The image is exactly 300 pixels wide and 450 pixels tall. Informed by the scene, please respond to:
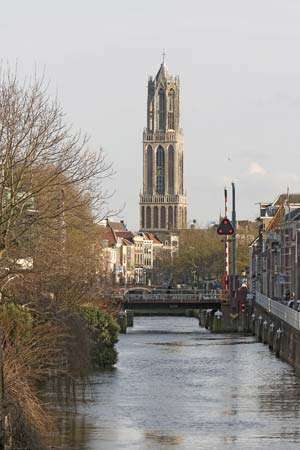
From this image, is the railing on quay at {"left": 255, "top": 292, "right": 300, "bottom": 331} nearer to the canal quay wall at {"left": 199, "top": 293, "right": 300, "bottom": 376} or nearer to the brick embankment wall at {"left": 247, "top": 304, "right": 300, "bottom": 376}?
the canal quay wall at {"left": 199, "top": 293, "right": 300, "bottom": 376}

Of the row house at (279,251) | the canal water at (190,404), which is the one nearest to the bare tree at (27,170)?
the canal water at (190,404)

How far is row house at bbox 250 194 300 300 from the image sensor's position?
121000 millimetres

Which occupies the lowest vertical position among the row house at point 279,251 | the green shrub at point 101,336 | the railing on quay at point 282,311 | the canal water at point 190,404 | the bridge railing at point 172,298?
the canal water at point 190,404

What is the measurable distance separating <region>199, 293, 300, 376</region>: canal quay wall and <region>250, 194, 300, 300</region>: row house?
412 centimetres

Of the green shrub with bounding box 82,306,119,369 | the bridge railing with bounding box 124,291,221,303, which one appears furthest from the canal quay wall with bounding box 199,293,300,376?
the green shrub with bounding box 82,306,119,369

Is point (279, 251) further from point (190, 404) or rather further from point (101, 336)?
point (190, 404)

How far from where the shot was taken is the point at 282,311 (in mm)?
85812

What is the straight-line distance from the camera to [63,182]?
4616 centimetres

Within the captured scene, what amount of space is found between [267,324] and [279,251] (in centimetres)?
3979

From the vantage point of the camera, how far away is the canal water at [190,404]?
45031mm

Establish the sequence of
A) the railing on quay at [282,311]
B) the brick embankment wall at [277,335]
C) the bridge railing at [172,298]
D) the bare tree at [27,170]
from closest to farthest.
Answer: the bare tree at [27,170] < the railing on quay at [282,311] < the brick embankment wall at [277,335] < the bridge railing at [172,298]

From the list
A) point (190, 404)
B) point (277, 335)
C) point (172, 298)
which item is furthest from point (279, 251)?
point (190, 404)

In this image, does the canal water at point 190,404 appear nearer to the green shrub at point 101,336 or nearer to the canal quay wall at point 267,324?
the green shrub at point 101,336

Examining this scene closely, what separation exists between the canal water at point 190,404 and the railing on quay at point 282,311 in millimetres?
2498
